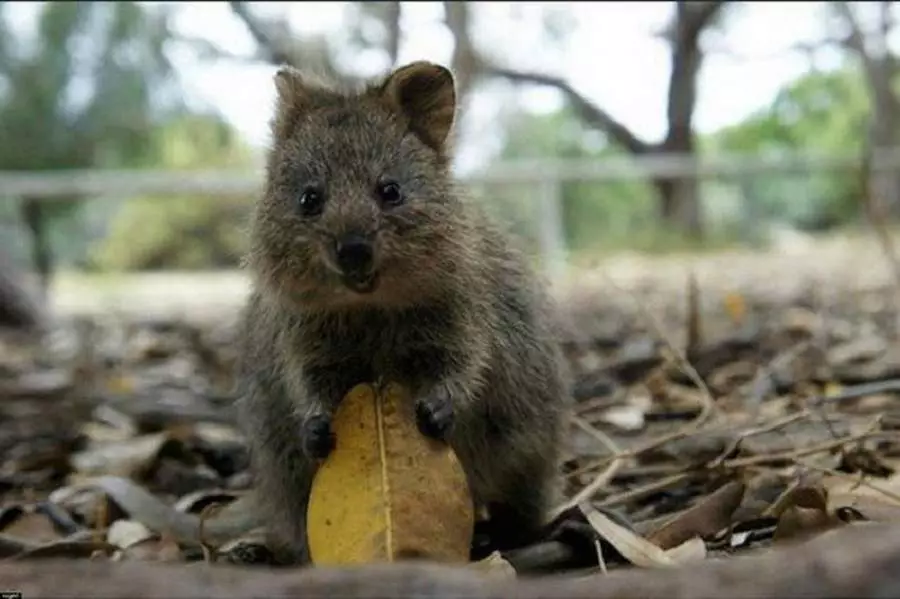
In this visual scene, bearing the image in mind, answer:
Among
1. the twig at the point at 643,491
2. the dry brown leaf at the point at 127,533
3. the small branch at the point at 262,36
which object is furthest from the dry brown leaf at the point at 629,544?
the small branch at the point at 262,36

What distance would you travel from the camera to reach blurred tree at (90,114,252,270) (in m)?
10.1

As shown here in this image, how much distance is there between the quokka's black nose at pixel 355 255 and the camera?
2.65 m

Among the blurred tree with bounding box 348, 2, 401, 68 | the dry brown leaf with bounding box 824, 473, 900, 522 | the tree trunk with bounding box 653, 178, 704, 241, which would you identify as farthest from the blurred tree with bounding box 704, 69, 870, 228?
the dry brown leaf with bounding box 824, 473, 900, 522

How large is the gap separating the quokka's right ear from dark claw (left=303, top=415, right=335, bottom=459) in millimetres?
787

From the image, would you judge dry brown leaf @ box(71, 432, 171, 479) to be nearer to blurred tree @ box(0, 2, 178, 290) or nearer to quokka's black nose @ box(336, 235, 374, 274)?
blurred tree @ box(0, 2, 178, 290)

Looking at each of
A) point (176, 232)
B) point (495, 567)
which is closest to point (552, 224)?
point (176, 232)

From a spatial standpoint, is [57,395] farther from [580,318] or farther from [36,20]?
[580,318]

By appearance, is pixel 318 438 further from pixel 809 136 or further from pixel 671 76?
pixel 809 136

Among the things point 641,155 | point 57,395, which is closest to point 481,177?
point 641,155

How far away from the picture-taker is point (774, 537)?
2418 mm

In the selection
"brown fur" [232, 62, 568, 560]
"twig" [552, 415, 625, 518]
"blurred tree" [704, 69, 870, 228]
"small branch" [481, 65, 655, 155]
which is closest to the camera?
"brown fur" [232, 62, 568, 560]

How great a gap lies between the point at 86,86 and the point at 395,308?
3.67 metres

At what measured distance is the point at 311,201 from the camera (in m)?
2.85

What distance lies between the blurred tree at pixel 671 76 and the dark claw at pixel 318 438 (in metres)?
1.91
